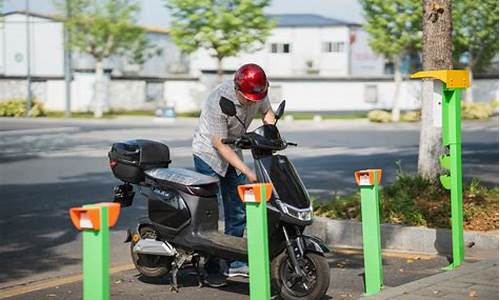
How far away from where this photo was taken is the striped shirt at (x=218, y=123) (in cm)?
677

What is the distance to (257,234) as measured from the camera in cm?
540

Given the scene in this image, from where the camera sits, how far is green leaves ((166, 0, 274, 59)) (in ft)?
156

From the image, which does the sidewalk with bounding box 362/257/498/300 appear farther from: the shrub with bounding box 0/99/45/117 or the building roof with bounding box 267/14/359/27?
the building roof with bounding box 267/14/359/27

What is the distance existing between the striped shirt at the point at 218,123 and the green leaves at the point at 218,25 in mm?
40720

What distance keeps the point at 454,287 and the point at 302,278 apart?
1118 millimetres

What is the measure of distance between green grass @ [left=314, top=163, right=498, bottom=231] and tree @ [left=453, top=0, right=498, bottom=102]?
3433cm

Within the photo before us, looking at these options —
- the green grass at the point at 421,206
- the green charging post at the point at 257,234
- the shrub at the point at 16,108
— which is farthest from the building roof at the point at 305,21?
the green charging post at the point at 257,234

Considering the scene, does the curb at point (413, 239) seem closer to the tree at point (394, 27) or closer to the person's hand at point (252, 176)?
the person's hand at point (252, 176)

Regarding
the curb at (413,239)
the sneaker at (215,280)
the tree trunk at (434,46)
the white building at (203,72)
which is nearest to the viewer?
the sneaker at (215,280)

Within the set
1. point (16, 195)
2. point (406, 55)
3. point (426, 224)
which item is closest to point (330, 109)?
point (406, 55)

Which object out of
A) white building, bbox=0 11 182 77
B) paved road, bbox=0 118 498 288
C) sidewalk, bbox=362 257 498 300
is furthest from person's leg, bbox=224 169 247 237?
white building, bbox=0 11 182 77

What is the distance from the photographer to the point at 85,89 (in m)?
53.4

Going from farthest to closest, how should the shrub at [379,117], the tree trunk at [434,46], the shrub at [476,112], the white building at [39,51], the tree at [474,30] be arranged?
the white building at [39,51] < the tree at [474,30] < the shrub at [476,112] < the shrub at [379,117] < the tree trunk at [434,46]

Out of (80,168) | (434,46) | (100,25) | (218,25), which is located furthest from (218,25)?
(434,46)
